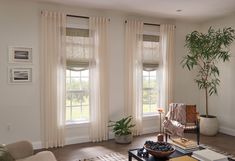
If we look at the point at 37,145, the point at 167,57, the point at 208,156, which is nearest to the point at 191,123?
the point at 167,57

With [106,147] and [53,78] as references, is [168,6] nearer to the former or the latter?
[53,78]

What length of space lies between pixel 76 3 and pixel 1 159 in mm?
3093

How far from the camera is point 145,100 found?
17.4ft

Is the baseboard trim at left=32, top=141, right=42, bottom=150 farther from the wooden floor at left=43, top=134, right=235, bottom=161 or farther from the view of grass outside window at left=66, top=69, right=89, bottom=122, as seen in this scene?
the view of grass outside window at left=66, top=69, right=89, bottom=122

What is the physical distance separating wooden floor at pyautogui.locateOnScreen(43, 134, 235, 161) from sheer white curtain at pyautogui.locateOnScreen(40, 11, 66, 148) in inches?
13.8

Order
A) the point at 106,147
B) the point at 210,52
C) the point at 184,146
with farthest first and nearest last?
the point at 210,52 → the point at 106,147 → the point at 184,146

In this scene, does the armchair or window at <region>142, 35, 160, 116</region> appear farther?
window at <region>142, 35, 160, 116</region>

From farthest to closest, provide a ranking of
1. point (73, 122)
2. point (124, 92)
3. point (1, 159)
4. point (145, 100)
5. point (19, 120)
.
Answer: point (145, 100), point (124, 92), point (73, 122), point (19, 120), point (1, 159)

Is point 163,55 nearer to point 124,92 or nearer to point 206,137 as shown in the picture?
Result: point 124,92

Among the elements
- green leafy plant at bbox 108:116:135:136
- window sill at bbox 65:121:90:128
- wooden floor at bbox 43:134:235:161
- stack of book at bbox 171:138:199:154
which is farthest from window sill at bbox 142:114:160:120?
stack of book at bbox 171:138:199:154

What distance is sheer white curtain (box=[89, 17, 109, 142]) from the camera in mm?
4547

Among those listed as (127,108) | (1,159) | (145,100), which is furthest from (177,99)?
(1,159)

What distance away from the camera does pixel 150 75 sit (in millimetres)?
5301

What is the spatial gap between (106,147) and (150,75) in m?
2.06
